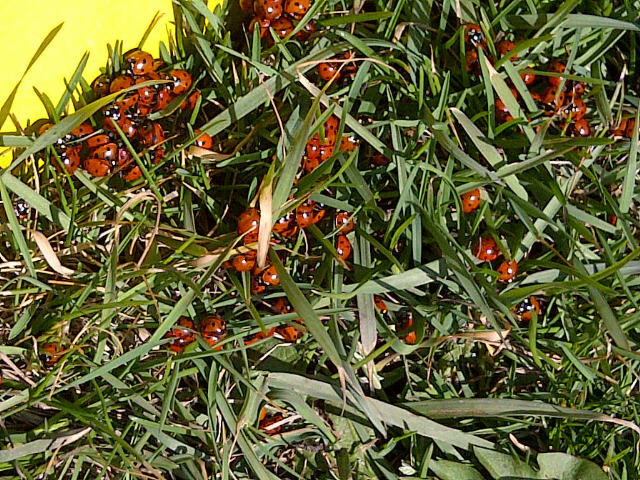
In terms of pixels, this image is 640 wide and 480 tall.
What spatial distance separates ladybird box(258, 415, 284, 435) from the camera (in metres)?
1.32

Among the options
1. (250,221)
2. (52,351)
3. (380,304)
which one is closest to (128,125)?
(250,221)

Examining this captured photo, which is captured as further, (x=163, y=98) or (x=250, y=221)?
(x=163, y=98)

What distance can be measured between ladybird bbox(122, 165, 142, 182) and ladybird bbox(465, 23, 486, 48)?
23.2 inches

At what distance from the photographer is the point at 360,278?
1.29 m

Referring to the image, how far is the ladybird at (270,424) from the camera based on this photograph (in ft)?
4.32

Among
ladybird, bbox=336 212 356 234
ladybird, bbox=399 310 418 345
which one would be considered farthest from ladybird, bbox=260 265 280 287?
ladybird, bbox=399 310 418 345

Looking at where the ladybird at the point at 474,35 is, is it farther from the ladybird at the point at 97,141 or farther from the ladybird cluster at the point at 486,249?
the ladybird at the point at 97,141

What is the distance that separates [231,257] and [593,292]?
0.58 meters

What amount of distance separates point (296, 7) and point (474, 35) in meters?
0.30

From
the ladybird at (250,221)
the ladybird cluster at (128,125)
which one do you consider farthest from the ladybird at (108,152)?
the ladybird at (250,221)

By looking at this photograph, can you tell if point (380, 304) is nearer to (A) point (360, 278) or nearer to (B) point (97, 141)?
(A) point (360, 278)

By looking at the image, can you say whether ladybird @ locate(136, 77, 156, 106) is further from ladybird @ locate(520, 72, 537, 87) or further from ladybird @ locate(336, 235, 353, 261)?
ladybird @ locate(520, 72, 537, 87)

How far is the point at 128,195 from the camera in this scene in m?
1.32

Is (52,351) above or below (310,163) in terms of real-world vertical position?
below
